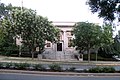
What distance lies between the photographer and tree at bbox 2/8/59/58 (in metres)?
50.6

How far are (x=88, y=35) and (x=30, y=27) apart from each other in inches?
370

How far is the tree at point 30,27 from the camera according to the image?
50625 mm

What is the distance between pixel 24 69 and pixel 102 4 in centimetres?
957

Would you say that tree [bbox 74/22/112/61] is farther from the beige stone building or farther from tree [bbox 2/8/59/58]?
the beige stone building

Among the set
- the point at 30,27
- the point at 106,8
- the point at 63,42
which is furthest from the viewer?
the point at 63,42

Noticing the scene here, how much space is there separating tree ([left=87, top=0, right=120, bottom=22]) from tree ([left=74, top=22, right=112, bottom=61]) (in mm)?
35729

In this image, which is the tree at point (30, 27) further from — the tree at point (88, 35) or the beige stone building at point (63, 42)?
the beige stone building at point (63, 42)

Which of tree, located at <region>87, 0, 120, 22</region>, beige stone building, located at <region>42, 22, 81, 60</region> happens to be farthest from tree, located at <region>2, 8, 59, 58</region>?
tree, located at <region>87, 0, 120, 22</region>

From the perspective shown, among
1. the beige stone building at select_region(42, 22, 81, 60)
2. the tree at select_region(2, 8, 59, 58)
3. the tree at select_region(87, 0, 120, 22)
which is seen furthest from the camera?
the beige stone building at select_region(42, 22, 81, 60)

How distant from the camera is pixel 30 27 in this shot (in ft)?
165

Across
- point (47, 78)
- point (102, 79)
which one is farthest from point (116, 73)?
point (47, 78)

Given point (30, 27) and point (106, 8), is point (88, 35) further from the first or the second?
point (106, 8)

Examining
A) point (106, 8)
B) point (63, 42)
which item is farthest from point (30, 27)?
point (106, 8)

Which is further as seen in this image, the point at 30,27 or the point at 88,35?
the point at 88,35
